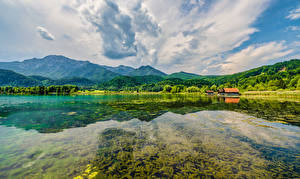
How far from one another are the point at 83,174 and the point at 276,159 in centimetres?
1395

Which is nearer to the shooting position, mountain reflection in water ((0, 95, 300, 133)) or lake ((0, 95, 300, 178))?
lake ((0, 95, 300, 178))

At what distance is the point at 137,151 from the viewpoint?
1036 cm

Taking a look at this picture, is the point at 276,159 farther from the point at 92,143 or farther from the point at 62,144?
the point at 62,144

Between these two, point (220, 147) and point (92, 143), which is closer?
point (220, 147)

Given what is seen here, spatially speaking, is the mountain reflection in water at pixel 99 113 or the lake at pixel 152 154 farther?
the mountain reflection in water at pixel 99 113

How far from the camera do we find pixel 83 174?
7.33 meters

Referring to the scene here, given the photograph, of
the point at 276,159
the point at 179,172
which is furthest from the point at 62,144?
the point at 276,159

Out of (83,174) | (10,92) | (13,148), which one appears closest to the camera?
(83,174)

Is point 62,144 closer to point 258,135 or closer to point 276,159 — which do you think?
point 276,159

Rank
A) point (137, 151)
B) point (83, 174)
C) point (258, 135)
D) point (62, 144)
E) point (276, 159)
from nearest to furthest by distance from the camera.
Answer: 1. point (83, 174)
2. point (276, 159)
3. point (137, 151)
4. point (62, 144)
5. point (258, 135)

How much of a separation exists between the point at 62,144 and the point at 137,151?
26.5 ft

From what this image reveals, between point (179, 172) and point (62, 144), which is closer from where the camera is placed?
point (179, 172)

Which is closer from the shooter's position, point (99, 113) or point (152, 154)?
point (152, 154)

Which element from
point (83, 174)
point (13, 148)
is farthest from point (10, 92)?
point (83, 174)
